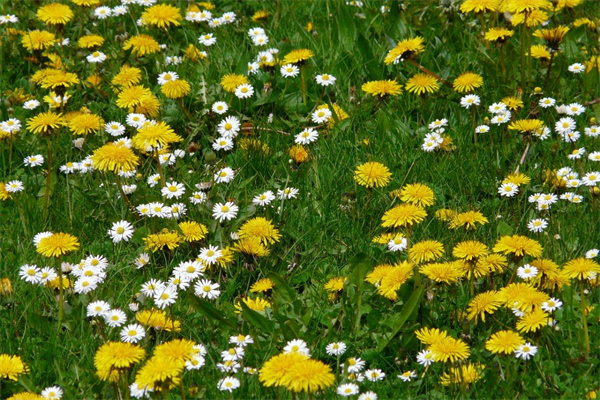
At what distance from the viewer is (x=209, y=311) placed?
8.92 feet

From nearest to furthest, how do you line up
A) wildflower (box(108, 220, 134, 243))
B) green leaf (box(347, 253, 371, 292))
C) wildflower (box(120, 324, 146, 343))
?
wildflower (box(120, 324, 146, 343)) < green leaf (box(347, 253, 371, 292)) < wildflower (box(108, 220, 134, 243))

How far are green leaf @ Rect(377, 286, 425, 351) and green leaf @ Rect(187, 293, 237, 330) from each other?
0.50 meters

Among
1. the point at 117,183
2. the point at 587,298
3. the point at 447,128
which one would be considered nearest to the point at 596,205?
the point at 587,298

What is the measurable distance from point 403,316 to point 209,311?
2.10 ft

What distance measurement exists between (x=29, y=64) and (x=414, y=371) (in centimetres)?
285

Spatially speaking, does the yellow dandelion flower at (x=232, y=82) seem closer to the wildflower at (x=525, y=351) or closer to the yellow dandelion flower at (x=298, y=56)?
the yellow dandelion flower at (x=298, y=56)

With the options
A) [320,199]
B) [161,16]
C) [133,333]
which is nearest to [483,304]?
[320,199]

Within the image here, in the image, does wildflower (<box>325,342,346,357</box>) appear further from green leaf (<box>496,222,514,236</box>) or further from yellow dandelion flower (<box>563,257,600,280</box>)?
green leaf (<box>496,222,514,236</box>)

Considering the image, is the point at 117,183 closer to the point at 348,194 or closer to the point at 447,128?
the point at 348,194

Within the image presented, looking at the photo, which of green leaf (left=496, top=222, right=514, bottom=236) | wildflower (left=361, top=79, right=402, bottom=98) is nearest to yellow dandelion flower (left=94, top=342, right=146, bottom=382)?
green leaf (left=496, top=222, right=514, bottom=236)

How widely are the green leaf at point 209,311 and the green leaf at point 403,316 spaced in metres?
0.50

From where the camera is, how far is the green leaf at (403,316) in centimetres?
261

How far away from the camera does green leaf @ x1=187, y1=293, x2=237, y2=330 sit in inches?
106

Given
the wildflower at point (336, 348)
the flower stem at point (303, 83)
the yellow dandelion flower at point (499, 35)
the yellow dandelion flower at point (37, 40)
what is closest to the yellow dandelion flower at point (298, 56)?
the flower stem at point (303, 83)
